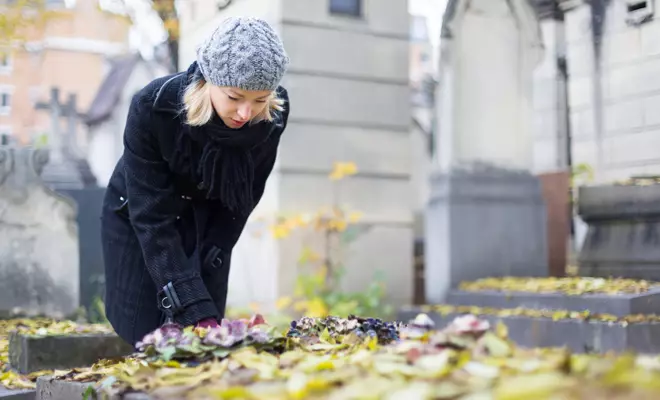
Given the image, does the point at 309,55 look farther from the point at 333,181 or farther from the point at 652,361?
the point at 652,361

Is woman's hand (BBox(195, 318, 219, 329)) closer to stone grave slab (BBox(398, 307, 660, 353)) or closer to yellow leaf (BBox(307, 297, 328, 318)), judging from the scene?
stone grave slab (BBox(398, 307, 660, 353))

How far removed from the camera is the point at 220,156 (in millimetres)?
2771

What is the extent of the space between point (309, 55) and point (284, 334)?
5.06 meters

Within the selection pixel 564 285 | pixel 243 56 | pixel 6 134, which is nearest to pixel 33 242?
pixel 564 285

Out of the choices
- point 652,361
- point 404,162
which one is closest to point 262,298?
point 404,162

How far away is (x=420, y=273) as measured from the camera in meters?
8.34

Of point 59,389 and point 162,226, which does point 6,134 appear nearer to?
point 162,226

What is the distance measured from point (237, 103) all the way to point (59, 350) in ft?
5.87

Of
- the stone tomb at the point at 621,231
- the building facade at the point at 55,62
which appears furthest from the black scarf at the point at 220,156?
the building facade at the point at 55,62

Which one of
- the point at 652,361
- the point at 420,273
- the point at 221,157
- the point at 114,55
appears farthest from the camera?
the point at 114,55

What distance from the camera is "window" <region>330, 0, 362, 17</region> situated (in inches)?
294

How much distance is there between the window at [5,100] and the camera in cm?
1518

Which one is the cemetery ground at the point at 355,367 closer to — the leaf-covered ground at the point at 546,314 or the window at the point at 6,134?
the leaf-covered ground at the point at 546,314

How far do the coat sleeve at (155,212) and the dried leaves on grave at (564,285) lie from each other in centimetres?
306
